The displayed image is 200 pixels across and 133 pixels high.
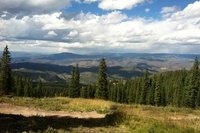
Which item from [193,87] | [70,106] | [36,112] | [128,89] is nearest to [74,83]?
[193,87]

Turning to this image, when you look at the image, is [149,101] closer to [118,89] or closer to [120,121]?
[118,89]

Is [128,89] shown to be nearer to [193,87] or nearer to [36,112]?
[193,87]

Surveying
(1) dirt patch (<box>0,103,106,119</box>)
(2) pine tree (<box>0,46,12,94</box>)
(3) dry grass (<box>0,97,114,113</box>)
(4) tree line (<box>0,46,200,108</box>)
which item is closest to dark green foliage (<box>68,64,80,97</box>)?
(4) tree line (<box>0,46,200,108</box>)

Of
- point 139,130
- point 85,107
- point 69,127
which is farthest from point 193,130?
point 85,107

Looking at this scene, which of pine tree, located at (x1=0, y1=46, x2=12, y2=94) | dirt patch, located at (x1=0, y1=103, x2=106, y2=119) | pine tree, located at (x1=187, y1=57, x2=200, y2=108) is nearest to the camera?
dirt patch, located at (x1=0, y1=103, x2=106, y2=119)

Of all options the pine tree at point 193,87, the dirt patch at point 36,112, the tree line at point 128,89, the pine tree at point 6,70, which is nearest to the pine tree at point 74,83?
the tree line at point 128,89

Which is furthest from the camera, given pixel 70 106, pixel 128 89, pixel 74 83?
pixel 128 89

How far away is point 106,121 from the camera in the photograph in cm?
2123

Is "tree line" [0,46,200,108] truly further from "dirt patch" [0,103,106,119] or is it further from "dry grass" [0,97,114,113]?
"dirt patch" [0,103,106,119]

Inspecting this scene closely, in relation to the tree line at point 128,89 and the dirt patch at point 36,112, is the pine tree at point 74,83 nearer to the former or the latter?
the tree line at point 128,89

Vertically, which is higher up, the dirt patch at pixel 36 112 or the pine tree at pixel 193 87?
the dirt patch at pixel 36 112

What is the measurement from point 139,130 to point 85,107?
9.60 m

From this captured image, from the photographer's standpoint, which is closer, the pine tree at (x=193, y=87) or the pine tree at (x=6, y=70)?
the pine tree at (x=6, y=70)

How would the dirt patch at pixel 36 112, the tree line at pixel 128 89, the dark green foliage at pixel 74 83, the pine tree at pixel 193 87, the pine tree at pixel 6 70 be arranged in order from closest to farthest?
1. the dirt patch at pixel 36 112
2. the pine tree at pixel 6 70
3. the tree line at pixel 128 89
4. the pine tree at pixel 193 87
5. the dark green foliage at pixel 74 83
